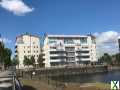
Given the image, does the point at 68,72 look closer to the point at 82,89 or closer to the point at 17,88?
the point at 82,89

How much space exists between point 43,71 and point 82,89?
455 ft

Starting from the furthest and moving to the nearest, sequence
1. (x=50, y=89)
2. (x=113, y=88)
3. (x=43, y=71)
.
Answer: (x=43, y=71), (x=50, y=89), (x=113, y=88)

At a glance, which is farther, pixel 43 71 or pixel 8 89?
pixel 43 71

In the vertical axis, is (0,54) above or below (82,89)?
above

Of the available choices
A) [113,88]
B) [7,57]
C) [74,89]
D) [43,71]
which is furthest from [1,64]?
[113,88]

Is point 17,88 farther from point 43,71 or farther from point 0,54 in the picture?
point 43,71

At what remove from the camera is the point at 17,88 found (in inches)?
792

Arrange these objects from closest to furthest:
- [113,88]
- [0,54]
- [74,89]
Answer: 1. [113,88]
2. [74,89]
3. [0,54]

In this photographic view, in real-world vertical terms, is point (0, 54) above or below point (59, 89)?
above

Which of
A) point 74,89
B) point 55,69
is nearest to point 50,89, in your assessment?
point 74,89

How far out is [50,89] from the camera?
39.8m

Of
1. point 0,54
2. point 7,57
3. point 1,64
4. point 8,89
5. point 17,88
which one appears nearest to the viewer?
point 8,89

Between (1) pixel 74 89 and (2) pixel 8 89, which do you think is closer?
(2) pixel 8 89

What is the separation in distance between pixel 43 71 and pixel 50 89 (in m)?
140
